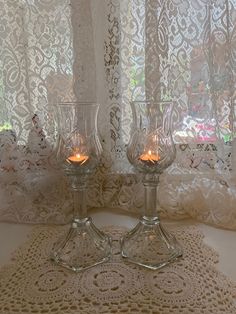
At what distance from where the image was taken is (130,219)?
33.2 inches

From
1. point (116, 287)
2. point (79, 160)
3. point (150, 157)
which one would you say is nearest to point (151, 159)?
point (150, 157)

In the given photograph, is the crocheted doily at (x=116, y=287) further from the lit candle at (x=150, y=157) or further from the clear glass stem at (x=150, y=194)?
the lit candle at (x=150, y=157)

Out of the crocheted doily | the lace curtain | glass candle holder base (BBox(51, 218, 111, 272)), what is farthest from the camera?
the lace curtain

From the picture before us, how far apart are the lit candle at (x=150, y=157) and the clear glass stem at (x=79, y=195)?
125mm

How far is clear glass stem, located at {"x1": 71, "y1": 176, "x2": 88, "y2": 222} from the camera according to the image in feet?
2.15

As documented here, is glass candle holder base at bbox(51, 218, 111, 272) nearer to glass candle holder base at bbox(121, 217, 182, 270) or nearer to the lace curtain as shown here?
glass candle holder base at bbox(121, 217, 182, 270)

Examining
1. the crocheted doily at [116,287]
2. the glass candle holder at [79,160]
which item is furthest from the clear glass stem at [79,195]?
the crocheted doily at [116,287]

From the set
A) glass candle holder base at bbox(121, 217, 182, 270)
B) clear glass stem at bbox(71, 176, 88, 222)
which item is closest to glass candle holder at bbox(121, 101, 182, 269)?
glass candle holder base at bbox(121, 217, 182, 270)

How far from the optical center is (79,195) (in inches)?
26.3

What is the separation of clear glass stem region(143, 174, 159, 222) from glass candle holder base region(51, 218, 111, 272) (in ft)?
0.35

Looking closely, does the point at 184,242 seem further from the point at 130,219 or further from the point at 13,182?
the point at 13,182

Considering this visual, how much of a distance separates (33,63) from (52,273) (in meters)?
0.51

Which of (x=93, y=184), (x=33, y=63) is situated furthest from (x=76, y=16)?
(x=93, y=184)

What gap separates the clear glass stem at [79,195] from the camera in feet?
2.15
